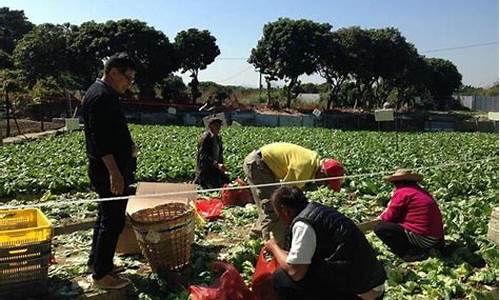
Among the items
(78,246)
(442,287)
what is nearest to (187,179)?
(78,246)

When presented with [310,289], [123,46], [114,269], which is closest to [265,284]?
[310,289]

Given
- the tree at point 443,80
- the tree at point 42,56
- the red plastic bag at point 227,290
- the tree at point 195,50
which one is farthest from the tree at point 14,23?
the red plastic bag at point 227,290

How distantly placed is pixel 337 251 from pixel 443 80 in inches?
2582

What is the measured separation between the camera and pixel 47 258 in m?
4.08

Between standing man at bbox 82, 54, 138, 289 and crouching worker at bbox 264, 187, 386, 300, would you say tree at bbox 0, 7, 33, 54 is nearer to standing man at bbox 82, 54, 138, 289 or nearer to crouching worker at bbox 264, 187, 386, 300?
standing man at bbox 82, 54, 138, 289

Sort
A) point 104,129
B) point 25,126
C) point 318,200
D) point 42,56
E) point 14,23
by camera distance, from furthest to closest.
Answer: point 14,23
point 42,56
point 25,126
point 318,200
point 104,129

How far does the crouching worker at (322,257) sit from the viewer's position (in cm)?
335

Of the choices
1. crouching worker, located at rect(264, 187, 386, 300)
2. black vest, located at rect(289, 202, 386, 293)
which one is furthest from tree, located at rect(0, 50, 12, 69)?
black vest, located at rect(289, 202, 386, 293)

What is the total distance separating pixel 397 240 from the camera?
5.27 meters

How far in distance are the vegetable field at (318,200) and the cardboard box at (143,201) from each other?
14cm

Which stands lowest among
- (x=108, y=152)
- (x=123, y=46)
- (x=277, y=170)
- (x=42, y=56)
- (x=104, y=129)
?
(x=277, y=170)

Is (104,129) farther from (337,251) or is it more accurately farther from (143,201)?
(337,251)

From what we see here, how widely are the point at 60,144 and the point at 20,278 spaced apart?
13240 millimetres

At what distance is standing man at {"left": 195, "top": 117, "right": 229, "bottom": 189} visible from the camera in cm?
829
